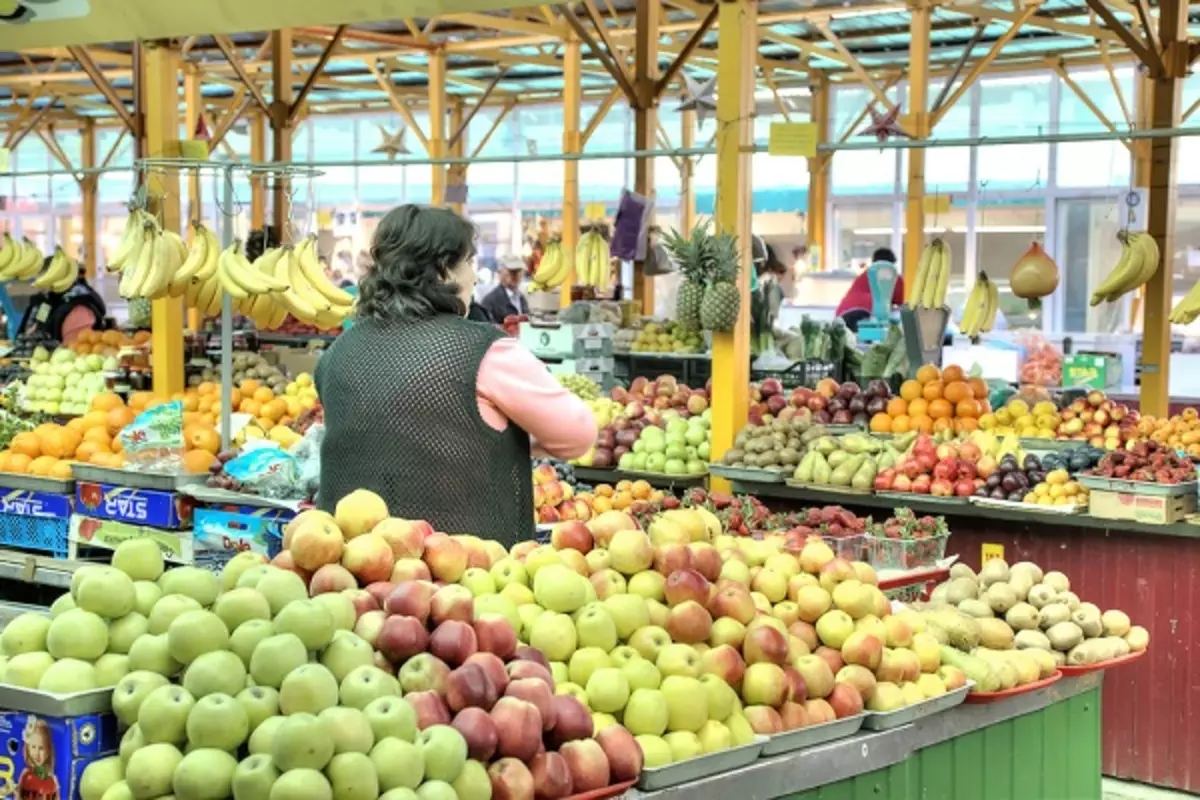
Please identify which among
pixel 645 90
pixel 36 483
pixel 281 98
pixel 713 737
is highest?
pixel 281 98

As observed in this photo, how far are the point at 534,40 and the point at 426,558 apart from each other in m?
13.7

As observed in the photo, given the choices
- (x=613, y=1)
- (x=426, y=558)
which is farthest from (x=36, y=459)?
(x=613, y=1)

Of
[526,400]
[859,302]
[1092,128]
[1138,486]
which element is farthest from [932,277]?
[1092,128]

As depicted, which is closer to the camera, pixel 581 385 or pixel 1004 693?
pixel 1004 693

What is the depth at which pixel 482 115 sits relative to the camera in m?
22.7

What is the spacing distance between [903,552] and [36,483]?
3.72 metres

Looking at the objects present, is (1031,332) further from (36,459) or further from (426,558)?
(426,558)

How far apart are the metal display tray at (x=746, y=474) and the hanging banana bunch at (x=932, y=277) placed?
1.60 m

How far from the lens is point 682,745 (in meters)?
2.68

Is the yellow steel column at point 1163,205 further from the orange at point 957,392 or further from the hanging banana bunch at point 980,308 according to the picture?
the orange at point 957,392

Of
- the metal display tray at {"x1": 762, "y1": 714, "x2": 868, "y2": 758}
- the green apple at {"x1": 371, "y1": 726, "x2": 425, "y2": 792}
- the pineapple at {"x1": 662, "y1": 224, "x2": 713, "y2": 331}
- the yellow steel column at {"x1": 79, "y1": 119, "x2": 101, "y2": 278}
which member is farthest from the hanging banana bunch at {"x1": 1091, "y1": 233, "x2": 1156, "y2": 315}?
the yellow steel column at {"x1": 79, "y1": 119, "x2": 101, "y2": 278}

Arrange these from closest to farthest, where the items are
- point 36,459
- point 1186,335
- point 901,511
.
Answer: point 901,511, point 36,459, point 1186,335

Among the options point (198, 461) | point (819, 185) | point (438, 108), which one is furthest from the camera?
point (819, 185)

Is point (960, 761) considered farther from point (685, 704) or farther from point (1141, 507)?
point (1141, 507)
